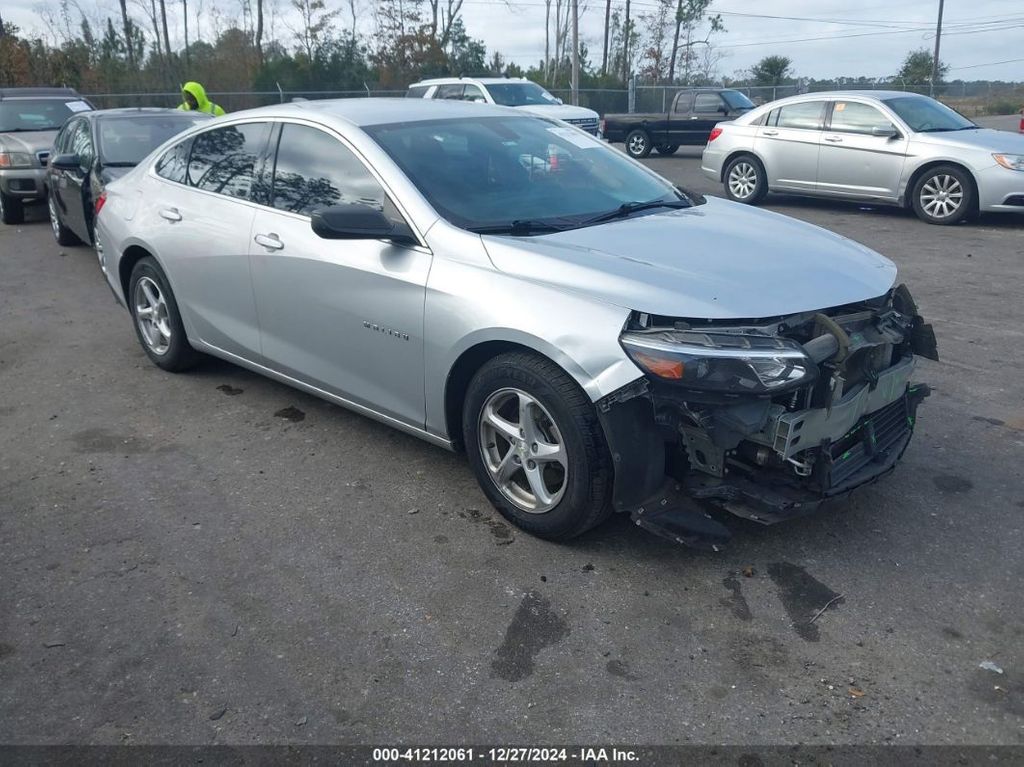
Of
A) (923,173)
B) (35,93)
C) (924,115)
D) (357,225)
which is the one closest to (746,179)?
(924,115)

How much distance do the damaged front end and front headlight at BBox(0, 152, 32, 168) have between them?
1186 centimetres

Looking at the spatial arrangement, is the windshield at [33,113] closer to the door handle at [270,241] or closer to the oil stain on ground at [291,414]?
the oil stain on ground at [291,414]

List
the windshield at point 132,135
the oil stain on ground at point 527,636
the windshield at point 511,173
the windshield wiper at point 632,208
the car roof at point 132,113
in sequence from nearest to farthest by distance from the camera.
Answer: the oil stain on ground at point 527,636 → the windshield at point 511,173 → the windshield wiper at point 632,208 → the windshield at point 132,135 → the car roof at point 132,113

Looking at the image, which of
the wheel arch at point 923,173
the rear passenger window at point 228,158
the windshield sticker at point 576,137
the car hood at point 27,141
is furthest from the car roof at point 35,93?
the wheel arch at point 923,173

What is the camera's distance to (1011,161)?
10.4 m

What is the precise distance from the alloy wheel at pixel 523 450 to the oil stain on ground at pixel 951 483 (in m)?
1.84

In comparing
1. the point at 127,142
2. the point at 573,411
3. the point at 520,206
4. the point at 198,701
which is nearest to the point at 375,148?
the point at 520,206

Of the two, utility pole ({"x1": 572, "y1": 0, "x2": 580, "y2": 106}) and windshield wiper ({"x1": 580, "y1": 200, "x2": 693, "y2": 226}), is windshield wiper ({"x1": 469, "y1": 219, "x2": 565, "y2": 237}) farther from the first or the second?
utility pole ({"x1": 572, "y1": 0, "x2": 580, "y2": 106})

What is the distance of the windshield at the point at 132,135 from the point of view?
909 centimetres

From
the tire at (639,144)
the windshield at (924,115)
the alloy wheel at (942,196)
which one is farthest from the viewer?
the tire at (639,144)

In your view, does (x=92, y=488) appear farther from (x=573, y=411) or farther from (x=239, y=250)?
(x=573, y=411)

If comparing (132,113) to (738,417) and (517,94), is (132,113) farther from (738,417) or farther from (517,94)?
(517,94)

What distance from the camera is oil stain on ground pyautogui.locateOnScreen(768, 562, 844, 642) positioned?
125 inches

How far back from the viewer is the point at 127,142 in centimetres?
928
